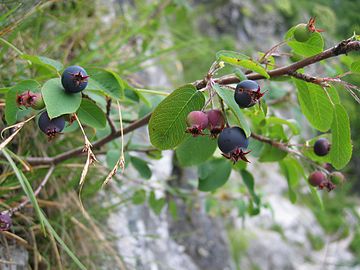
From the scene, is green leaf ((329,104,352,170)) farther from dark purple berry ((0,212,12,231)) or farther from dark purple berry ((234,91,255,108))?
dark purple berry ((0,212,12,231))

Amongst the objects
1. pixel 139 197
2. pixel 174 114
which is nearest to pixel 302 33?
pixel 174 114

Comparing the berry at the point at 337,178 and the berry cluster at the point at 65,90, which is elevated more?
the berry cluster at the point at 65,90

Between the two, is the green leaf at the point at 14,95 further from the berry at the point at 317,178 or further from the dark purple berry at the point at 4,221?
the berry at the point at 317,178

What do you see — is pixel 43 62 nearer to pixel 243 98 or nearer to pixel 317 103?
pixel 243 98

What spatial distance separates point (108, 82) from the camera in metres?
0.73

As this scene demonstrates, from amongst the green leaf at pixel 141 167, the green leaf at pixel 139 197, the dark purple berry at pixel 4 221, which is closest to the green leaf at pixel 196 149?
the green leaf at pixel 141 167

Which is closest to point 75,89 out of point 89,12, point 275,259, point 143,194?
point 143,194

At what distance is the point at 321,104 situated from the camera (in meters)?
0.71

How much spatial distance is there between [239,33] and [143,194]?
12.6 ft

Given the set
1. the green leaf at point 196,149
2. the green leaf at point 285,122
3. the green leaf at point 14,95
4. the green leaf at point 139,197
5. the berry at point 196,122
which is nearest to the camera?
the berry at point 196,122

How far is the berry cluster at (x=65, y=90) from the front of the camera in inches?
23.5

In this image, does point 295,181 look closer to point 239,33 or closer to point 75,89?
point 75,89

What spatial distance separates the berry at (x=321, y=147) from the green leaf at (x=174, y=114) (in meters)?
0.32

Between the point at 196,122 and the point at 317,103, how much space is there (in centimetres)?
27
